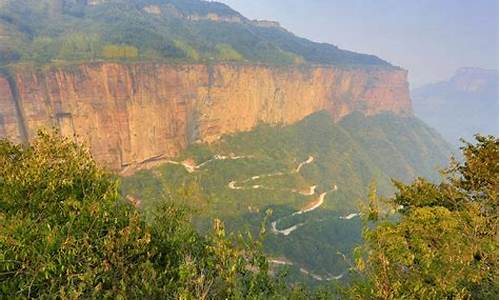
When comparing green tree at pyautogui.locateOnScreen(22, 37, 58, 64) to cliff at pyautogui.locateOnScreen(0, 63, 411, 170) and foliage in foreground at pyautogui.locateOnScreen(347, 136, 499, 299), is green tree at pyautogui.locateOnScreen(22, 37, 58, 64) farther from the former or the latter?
foliage in foreground at pyautogui.locateOnScreen(347, 136, 499, 299)

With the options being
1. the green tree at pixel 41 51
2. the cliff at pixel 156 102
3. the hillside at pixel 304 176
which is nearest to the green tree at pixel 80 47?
the green tree at pixel 41 51

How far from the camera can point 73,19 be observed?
15938 centimetres

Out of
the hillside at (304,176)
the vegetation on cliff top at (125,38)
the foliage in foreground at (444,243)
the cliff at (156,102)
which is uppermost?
the foliage in foreground at (444,243)

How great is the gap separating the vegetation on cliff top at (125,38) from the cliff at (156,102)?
303 inches

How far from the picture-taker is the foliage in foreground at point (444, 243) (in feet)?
33.6

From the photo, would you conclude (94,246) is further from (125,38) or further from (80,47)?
(125,38)

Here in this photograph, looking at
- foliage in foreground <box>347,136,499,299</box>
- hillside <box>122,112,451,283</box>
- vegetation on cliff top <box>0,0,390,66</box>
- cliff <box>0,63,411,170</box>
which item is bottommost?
hillside <box>122,112,451,283</box>

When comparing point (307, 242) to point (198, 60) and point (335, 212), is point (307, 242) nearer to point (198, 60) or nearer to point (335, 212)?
point (335, 212)

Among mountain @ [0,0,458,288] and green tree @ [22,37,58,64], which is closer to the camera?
mountain @ [0,0,458,288]

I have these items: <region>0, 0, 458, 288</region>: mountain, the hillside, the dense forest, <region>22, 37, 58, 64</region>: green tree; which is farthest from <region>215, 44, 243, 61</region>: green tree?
the dense forest

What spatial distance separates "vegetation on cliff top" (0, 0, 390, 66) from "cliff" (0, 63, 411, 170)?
25.3ft

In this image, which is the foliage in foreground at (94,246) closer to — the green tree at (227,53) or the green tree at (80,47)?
the green tree at (80,47)

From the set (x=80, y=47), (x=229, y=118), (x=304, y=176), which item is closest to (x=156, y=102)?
(x=229, y=118)

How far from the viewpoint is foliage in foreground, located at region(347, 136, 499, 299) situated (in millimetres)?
10234
